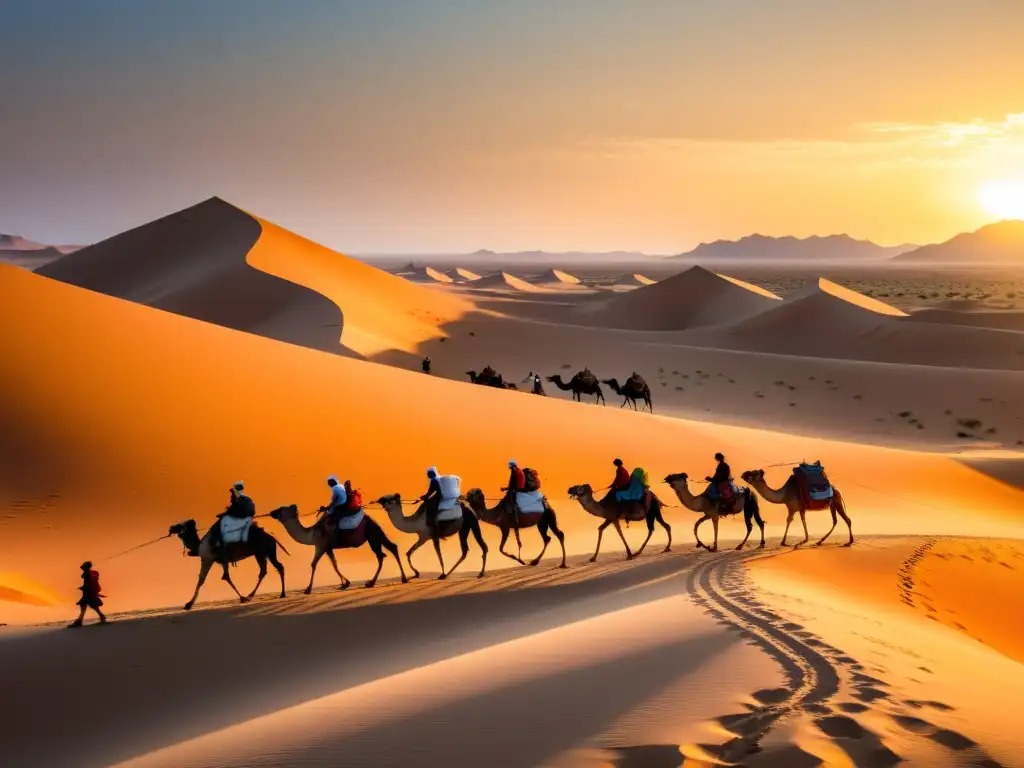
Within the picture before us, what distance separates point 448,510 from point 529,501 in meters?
1.36

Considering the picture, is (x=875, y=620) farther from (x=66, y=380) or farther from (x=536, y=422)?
(x=66, y=380)

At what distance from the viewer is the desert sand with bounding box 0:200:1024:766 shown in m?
6.40

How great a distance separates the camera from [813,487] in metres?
15.3

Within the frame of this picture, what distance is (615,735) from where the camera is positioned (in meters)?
5.93

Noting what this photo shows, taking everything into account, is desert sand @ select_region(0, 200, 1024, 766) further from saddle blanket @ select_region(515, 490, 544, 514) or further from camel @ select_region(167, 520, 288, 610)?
saddle blanket @ select_region(515, 490, 544, 514)

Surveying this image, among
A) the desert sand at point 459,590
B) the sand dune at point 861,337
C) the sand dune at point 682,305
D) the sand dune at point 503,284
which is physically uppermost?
the sand dune at point 503,284

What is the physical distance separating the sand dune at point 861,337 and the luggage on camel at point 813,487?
38.3m

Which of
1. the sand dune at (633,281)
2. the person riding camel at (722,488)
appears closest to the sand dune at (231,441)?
the person riding camel at (722,488)

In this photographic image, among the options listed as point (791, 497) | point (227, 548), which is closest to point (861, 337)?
point (791, 497)

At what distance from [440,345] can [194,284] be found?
2164 centimetres

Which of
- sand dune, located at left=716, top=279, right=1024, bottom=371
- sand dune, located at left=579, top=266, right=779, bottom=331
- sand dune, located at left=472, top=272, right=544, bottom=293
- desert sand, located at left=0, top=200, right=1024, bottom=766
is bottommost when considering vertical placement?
desert sand, located at left=0, top=200, right=1024, bottom=766

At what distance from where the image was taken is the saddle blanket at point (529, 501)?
1370cm

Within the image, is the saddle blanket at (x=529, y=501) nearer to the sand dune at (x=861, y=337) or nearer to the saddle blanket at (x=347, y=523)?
the saddle blanket at (x=347, y=523)

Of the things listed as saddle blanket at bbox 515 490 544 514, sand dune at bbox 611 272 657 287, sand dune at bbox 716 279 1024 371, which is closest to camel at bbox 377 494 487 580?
saddle blanket at bbox 515 490 544 514
